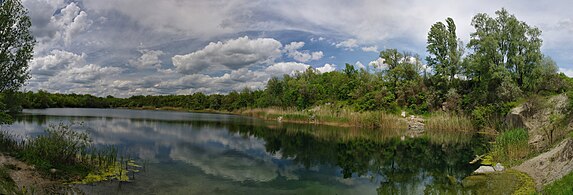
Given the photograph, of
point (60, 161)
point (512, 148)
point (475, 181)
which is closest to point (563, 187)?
point (475, 181)

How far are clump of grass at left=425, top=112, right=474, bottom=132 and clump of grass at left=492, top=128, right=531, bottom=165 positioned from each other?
24.3 meters

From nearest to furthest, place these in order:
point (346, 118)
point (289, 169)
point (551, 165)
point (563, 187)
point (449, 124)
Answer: point (563, 187), point (551, 165), point (289, 169), point (449, 124), point (346, 118)

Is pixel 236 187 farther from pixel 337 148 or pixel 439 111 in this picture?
pixel 439 111

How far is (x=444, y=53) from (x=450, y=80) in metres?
4.55

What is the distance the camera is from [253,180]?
1359 cm

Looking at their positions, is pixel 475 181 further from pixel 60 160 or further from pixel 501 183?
pixel 60 160

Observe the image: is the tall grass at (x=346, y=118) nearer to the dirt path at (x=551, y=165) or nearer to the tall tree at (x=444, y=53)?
the tall tree at (x=444, y=53)

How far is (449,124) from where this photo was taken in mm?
42594

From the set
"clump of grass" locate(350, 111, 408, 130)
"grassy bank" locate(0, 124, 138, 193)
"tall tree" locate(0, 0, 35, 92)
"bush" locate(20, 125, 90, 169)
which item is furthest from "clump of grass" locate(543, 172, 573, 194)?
"clump of grass" locate(350, 111, 408, 130)

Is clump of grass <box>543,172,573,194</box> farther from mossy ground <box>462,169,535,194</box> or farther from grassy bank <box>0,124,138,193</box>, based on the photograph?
grassy bank <box>0,124,138,193</box>

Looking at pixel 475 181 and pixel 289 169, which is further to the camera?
pixel 289 169

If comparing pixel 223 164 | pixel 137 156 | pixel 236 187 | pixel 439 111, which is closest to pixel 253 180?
pixel 236 187

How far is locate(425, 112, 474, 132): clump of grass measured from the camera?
4216 centimetres

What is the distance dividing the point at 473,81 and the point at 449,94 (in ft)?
17.1
